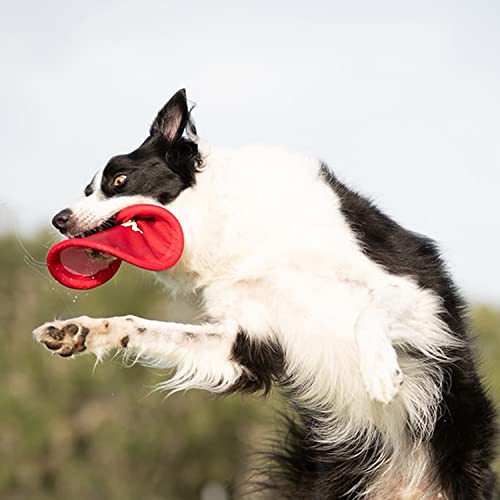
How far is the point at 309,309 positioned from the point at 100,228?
1.40 metres

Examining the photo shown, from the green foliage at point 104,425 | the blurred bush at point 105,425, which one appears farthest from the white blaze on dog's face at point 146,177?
the green foliage at point 104,425

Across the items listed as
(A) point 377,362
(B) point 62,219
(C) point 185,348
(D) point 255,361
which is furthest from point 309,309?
(B) point 62,219

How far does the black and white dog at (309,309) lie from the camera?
5961mm

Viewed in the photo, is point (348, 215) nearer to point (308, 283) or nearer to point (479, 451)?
point (308, 283)

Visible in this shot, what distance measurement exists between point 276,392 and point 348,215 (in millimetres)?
1286

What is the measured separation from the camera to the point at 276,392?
6484 millimetres

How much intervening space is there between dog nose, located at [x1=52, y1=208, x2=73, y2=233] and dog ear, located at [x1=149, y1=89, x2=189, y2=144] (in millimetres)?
816

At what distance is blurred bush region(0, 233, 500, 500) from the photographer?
20.8 m

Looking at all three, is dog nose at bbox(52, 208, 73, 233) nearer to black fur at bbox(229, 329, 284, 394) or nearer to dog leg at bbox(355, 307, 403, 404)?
black fur at bbox(229, 329, 284, 394)

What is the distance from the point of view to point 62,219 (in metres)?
6.08

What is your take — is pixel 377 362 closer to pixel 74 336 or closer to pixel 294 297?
pixel 294 297

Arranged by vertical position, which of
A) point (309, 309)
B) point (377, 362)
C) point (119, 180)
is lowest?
point (377, 362)

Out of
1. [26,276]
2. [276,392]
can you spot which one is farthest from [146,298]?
[276,392]

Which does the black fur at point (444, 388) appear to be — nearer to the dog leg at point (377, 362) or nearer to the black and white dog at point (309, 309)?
the black and white dog at point (309, 309)
